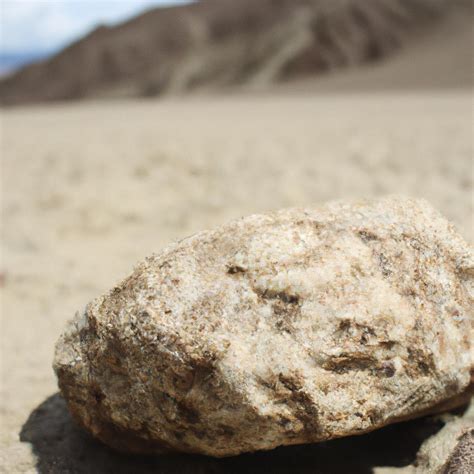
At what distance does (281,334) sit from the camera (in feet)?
5.62

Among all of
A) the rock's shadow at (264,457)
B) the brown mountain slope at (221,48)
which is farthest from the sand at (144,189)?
the brown mountain slope at (221,48)

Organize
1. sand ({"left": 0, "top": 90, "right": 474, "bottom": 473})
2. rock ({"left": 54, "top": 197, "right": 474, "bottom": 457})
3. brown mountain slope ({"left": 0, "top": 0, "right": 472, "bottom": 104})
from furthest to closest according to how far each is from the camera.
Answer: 1. brown mountain slope ({"left": 0, "top": 0, "right": 472, "bottom": 104})
2. sand ({"left": 0, "top": 90, "right": 474, "bottom": 473})
3. rock ({"left": 54, "top": 197, "right": 474, "bottom": 457})

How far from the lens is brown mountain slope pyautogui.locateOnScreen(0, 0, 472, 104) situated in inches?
460

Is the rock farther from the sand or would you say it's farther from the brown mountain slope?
the brown mountain slope

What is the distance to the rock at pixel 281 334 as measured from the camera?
1.69 m

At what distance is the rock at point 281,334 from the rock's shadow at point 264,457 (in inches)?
5.5

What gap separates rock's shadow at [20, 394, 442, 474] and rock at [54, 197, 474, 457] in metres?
0.14

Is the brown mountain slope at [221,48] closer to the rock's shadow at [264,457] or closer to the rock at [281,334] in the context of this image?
the rock's shadow at [264,457]

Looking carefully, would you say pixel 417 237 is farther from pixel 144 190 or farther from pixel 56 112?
pixel 56 112

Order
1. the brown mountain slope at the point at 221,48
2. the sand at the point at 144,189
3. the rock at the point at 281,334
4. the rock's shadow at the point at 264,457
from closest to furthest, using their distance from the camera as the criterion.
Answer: the rock at the point at 281,334
the rock's shadow at the point at 264,457
the sand at the point at 144,189
the brown mountain slope at the point at 221,48

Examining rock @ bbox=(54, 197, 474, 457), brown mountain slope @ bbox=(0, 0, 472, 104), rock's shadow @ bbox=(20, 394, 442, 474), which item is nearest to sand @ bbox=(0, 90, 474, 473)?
rock's shadow @ bbox=(20, 394, 442, 474)

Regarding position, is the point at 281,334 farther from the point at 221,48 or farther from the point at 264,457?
the point at 221,48

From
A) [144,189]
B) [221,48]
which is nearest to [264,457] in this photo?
[144,189]

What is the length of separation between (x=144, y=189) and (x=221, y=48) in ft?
24.3
